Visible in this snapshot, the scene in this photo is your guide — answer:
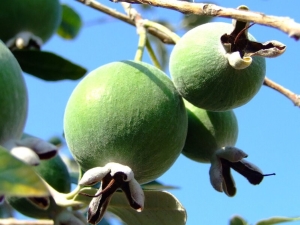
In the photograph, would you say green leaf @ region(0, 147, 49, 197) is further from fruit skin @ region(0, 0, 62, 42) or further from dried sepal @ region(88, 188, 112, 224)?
fruit skin @ region(0, 0, 62, 42)

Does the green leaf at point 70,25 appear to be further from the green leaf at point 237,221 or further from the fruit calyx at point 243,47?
the fruit calyx at point 243,47

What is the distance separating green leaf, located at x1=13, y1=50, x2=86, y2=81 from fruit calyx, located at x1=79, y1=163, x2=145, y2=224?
594 mm

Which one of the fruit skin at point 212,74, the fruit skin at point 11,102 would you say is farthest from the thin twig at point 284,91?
the fruit skin at point 11,102

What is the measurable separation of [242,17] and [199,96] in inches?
20.2

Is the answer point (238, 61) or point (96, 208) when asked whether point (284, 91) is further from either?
point (96, 208)

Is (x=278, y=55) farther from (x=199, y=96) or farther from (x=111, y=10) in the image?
(x=111, y=10)

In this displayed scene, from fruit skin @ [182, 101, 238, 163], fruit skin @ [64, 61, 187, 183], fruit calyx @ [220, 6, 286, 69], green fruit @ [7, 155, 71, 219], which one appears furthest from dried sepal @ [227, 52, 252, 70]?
green fruit @ [7, 155, 71, 219]

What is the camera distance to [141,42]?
4.87ft


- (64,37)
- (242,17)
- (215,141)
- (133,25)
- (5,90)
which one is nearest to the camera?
(242,17)

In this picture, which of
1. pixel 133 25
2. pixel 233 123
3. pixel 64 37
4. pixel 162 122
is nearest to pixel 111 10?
pixel 133 25

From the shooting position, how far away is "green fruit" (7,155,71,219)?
4.62ft

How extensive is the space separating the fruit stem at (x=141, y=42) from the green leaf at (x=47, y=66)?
23 cm

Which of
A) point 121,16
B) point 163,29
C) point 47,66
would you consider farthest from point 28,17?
point 163,29

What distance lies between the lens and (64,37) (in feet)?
7.93
